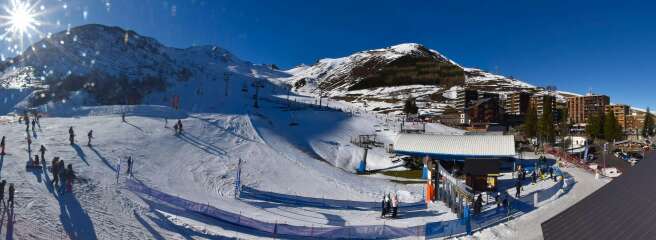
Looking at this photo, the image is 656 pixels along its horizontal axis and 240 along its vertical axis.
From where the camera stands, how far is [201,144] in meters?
36.1

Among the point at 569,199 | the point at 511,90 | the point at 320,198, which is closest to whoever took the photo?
the point at 569,199

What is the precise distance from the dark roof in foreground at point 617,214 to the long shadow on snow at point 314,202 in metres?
13.9

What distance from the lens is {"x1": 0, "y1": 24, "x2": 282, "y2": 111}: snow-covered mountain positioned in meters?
79.6

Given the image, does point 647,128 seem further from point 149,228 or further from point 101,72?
point 101,72

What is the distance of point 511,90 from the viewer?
655 ft

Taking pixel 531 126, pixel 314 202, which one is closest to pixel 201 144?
pixel 314 202

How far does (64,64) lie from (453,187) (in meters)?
100

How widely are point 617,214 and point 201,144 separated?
32821 mm

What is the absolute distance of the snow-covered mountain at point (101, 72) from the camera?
79.6m

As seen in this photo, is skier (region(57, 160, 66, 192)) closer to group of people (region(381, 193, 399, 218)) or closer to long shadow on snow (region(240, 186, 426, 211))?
long shadow on snow (region(240, 186, 426, 211))

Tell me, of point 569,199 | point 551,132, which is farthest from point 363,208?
point 551,132

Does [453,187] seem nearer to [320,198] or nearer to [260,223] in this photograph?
[320,198]

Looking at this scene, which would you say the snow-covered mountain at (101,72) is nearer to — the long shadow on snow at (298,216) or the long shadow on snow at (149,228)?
the long shadow on snow at (298,216)

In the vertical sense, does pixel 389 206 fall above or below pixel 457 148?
below
